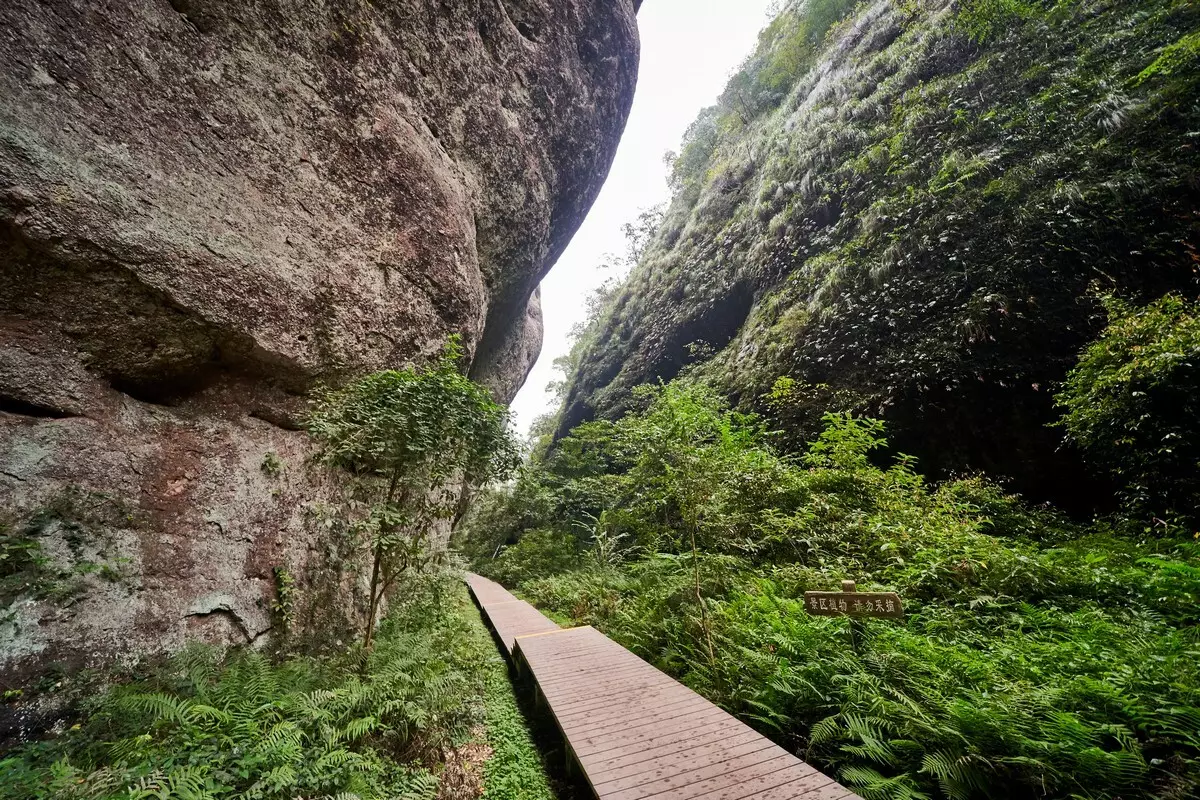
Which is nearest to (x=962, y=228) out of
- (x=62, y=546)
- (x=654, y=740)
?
(x=654, y=740)

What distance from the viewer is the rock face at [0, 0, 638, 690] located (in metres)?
4.11

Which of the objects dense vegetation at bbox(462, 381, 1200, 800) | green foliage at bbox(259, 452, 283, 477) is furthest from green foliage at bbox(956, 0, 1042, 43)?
green foliage at bbox(259, 452, 283, 477)

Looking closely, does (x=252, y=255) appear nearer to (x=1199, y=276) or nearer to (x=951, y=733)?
(x=951, y=733)

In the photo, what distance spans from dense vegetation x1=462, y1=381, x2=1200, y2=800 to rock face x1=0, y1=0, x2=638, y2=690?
16.6 feet

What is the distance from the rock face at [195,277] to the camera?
4105mm

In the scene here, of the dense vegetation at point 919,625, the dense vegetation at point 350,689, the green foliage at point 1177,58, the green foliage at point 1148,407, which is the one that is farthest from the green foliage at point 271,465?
the green foliage at point 1177,58

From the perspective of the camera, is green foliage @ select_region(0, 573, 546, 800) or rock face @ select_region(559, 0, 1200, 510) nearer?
green foliage @ select_region(0, 573, 546, 800)

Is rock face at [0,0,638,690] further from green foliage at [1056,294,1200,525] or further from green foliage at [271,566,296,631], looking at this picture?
green foliage at [1056,294,1200,525]

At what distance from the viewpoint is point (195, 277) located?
508cm

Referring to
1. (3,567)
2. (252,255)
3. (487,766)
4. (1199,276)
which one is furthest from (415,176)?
(1199,276)

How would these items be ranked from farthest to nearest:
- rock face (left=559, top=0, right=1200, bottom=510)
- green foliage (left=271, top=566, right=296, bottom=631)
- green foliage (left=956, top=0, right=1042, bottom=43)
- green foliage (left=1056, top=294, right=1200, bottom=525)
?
green foliage (left=956, top=0, right=1042, bottom=43) → rock face (left=559, top=0, right=1200, bottom=510) → green foliage (left=271, top=566, right=296, bottom=631) → green foliage (left=1056, top=294, right=1200, bottom=525)

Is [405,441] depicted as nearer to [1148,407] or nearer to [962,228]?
[1148,407]

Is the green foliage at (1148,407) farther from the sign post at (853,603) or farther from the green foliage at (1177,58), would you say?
the green foliage at (1177,58)

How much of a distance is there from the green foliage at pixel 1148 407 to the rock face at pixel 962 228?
0.95 meters
